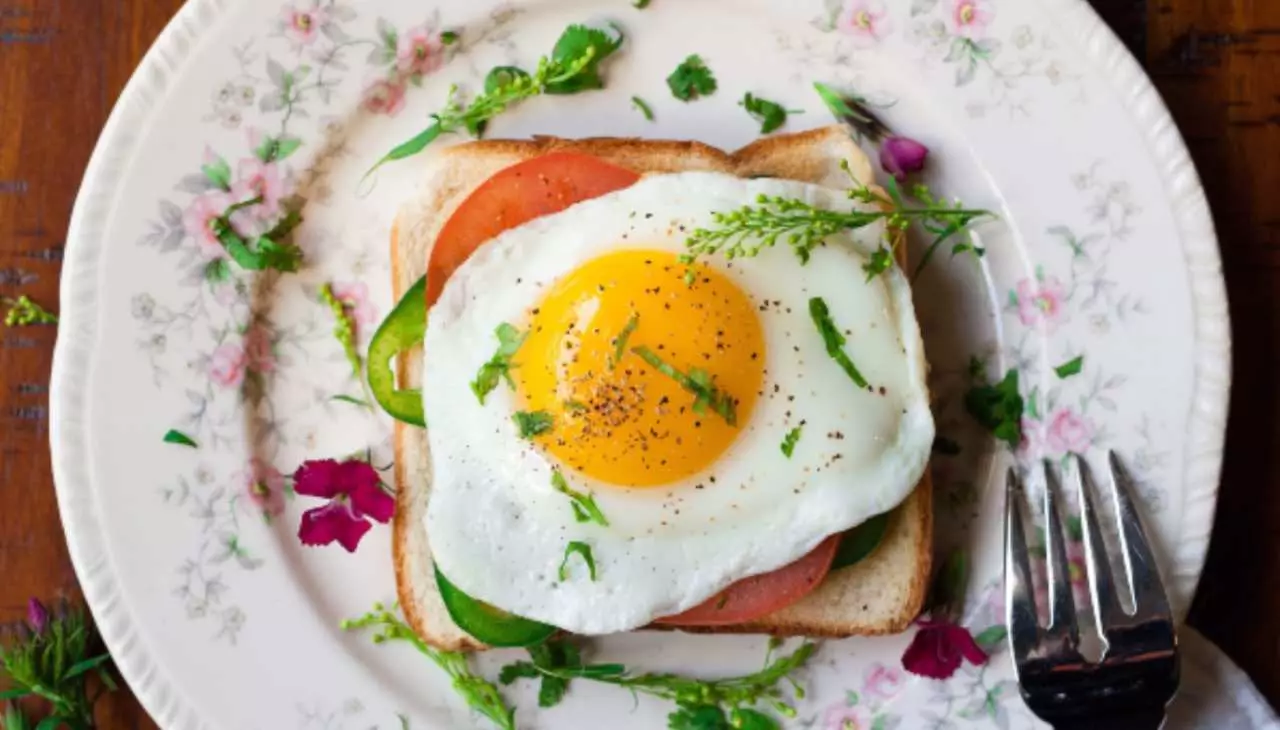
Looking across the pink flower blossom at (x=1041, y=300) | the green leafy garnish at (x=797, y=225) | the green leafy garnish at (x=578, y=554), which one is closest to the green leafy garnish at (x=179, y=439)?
the green leafy garnish at (x=578, y=554)

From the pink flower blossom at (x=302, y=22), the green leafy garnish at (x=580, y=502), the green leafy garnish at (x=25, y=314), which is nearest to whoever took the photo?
the green leafy garnish at (x=580, y=502)

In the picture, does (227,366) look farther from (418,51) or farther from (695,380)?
(695,380)

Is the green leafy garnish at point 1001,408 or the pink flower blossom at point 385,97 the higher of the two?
the pink flower blossom at point 385,97

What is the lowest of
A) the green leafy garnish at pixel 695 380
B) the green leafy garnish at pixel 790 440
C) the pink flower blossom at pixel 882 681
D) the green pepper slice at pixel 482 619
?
the pink flower blossom at pixel 882 681

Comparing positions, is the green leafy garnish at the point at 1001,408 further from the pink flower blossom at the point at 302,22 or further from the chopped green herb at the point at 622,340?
the pink flower blossom at the point at 302,22

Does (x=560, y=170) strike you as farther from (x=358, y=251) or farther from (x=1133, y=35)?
(x=1133, y=35)

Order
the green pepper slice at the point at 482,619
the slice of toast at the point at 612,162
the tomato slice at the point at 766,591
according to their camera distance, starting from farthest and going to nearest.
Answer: the slice of toast at the point at 612,162 → the green pepper slice at the point at 482,619 → the tomato slice at the point at 766,591

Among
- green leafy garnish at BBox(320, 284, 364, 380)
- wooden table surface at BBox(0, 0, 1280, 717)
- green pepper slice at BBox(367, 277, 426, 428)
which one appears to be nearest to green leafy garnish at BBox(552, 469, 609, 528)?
green pepper slice at BBox(367, 277, 426, 428)
